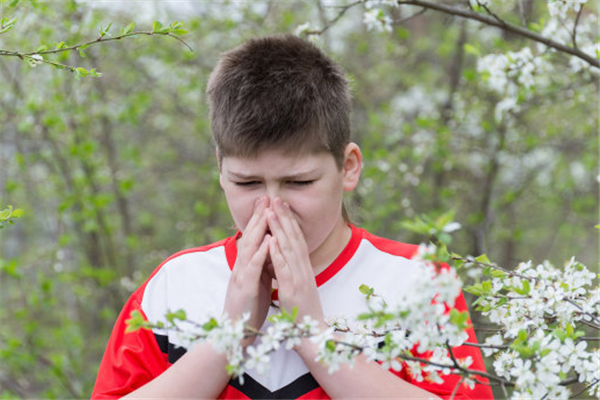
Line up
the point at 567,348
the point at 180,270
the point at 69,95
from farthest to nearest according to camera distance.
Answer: the point at 69,95, the point at 180,270, the point at 567,348

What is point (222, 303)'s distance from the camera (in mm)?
1919

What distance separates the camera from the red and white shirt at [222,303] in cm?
181

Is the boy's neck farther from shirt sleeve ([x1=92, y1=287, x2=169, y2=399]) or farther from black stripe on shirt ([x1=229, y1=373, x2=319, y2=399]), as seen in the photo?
shirt sleeve ([x1=92, y1=287, x2=169, y2=399])

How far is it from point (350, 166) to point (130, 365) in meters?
0.93

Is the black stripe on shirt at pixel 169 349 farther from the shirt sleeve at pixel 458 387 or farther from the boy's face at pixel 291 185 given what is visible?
the shirt sleeve at pixel 458 387

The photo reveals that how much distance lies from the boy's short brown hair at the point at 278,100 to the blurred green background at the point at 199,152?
2146 mm

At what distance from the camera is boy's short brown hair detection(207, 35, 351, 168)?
6.08ft

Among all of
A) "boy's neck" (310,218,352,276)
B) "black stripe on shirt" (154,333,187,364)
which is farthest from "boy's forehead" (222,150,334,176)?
"black stripe on shirt" (154,333,187,364)

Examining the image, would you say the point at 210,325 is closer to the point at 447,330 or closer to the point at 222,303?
the point at 447,330

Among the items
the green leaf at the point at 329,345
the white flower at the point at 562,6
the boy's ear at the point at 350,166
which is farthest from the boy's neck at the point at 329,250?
the white flower at the point at 562,6

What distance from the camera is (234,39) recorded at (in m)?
5.11

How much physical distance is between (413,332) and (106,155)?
15.8 feet

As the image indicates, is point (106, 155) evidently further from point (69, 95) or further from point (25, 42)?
point (25, 42)

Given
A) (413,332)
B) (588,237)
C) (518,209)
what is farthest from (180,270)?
(588,237)
